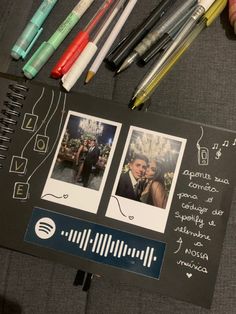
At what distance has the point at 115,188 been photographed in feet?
1.67

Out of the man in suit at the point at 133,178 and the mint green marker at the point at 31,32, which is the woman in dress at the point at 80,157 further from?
the mint green marker at the point at 31,32

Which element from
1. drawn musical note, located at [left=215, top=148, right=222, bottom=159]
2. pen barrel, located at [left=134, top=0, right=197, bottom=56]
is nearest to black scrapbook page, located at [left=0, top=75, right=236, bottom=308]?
Answer: drawn musical note, located at [left=215, top=148, right=222, bottom=159]

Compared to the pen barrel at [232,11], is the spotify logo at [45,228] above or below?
below

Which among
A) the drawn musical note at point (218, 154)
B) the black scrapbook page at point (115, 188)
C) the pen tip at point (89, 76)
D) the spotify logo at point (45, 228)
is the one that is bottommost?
the spotify logo at point (45, 228)

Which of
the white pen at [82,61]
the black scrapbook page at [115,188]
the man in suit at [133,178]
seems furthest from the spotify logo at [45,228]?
the white pen at [82,61]

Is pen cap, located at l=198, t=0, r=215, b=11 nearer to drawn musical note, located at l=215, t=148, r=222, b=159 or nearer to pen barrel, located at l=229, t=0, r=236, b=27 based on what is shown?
pen barrel, located at l=229, t=0, r=236, b=27

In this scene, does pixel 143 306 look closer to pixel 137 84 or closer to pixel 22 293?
pixel 22 293

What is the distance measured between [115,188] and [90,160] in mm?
58

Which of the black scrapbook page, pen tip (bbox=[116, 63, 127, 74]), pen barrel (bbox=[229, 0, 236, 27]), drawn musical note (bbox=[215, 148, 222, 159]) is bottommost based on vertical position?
the black scrapbook page

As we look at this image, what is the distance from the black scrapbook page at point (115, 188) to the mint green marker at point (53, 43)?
Answer: 29mm

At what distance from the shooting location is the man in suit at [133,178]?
0.51 meters

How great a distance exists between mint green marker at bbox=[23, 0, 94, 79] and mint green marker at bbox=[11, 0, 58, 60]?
2cm

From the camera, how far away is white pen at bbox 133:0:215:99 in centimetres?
55

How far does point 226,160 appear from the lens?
511mm
